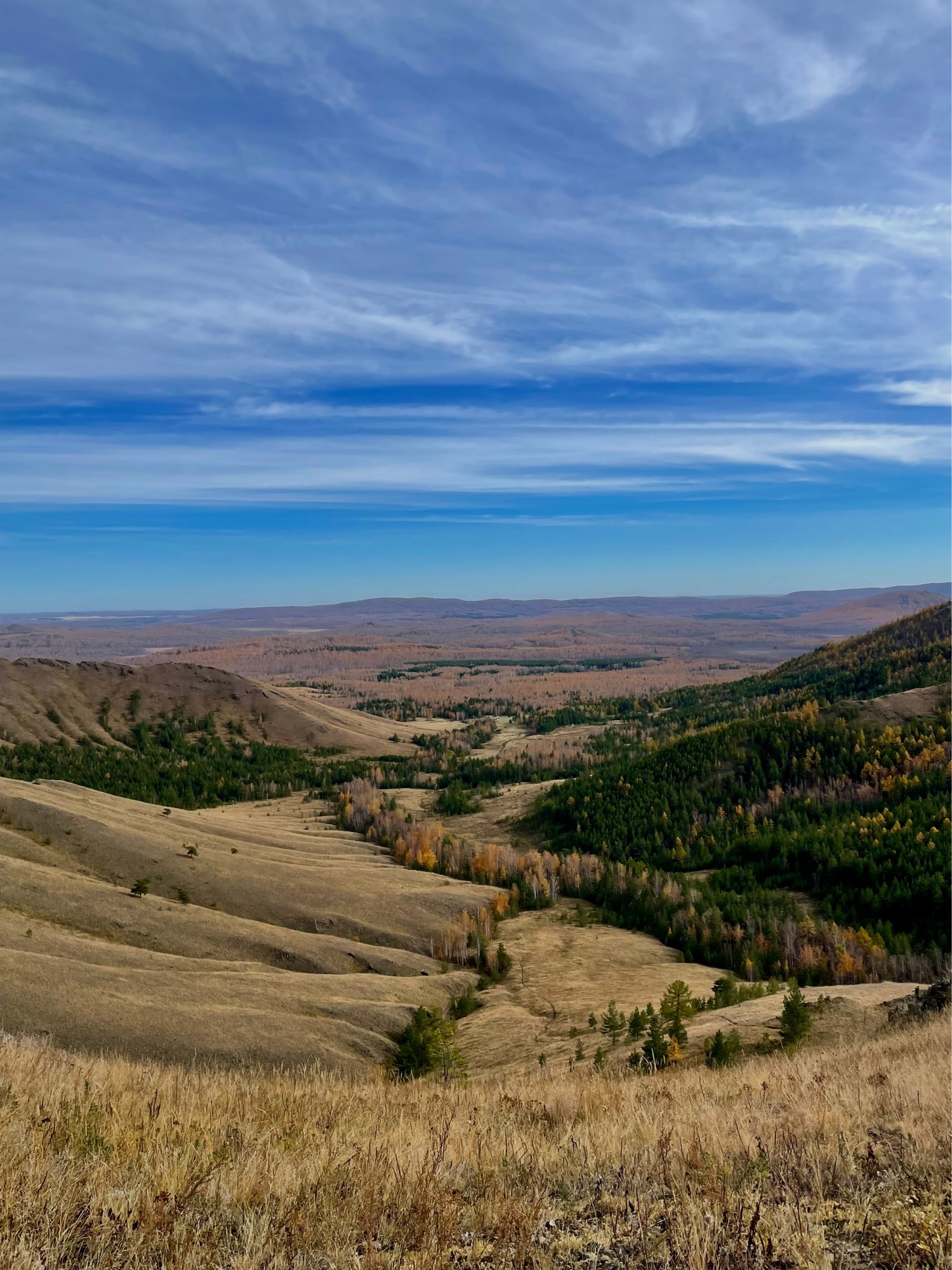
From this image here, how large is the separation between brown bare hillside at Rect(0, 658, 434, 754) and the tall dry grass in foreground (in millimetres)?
148405

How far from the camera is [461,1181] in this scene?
1005 centimetres

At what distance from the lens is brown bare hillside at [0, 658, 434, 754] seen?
145375 millimetres

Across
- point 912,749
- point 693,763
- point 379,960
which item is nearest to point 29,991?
point 379,960

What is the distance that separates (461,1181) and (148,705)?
6784 inches

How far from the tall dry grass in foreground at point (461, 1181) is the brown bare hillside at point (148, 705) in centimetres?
14841

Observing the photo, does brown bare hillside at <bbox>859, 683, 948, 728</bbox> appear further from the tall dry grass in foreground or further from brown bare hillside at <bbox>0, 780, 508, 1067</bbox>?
the tall dry grass in foreground

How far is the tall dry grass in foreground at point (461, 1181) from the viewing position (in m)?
7.86

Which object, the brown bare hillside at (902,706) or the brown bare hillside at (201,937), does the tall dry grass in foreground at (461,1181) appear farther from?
the brown bare hillside at (902,706)

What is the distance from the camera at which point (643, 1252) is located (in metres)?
8.27

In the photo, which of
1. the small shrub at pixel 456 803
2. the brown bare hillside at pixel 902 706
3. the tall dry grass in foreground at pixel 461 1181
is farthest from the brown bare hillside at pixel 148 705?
the tall dry grass in foreground at pixel 461 1181

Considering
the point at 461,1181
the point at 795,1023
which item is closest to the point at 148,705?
the point at 795,1023

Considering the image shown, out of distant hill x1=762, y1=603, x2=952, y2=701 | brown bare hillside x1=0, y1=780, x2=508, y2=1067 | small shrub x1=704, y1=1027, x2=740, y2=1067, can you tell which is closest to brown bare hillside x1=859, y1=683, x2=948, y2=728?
distant hill x1=762, y1=603, x2=952, y2=701

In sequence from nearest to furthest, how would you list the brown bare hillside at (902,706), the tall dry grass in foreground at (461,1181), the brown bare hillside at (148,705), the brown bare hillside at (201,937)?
1. the tall dry grass in foreground at (461,1181)
2. the brown bare hillside at (201,937)
3. the brown bare hillside at (902,706)
4. the brown bare hillside at (148,705)

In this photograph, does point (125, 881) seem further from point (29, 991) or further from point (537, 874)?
point (537, 874)
